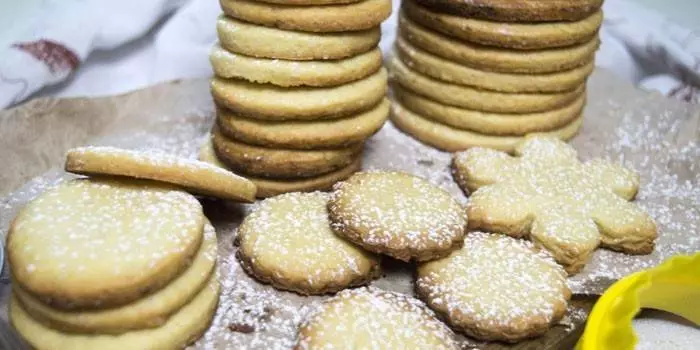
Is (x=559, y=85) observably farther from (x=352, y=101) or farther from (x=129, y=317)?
(x=129, y=317)

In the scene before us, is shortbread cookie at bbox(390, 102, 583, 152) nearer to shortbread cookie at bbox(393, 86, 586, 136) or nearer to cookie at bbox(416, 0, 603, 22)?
shortbread cookie at bbox(393, 86, 586, 136)

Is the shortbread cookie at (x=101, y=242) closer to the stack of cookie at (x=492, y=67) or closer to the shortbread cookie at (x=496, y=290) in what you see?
the shortbread cookie at (x=496, y=290)

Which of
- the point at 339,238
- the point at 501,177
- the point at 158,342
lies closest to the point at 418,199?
the point at 339,238

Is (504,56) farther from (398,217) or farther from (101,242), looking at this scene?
(101,242)

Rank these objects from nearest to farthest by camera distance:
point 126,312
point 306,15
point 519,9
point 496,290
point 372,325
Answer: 1. point 126,312
2. point 372,325
3. point 496,290
4. point 306,15
5. point 519,9

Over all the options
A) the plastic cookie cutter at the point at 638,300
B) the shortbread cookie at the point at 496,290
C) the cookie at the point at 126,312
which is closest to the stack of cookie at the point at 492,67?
the shortbread cookie at the point at 496,290

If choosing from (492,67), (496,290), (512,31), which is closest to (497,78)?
(492,67)

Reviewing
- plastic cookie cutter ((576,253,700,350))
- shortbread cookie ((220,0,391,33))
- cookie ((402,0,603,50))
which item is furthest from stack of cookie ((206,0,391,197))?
plastic cookie cutter ((576,253,700,350))
